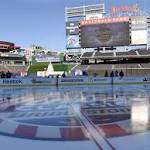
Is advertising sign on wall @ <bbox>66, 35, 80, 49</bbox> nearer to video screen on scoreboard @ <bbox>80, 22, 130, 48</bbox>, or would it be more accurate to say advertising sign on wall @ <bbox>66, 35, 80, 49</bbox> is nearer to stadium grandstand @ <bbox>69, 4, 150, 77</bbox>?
stadium grandstand @ <bbox>69, 4, 150, 77</bbox>

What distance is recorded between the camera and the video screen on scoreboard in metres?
65.8

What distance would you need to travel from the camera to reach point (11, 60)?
96.0m

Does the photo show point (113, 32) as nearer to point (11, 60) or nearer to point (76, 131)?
point (11, 60)

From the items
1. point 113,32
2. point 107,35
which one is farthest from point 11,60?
point 113,32

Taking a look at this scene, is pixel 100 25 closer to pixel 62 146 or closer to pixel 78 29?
pixel 78 29

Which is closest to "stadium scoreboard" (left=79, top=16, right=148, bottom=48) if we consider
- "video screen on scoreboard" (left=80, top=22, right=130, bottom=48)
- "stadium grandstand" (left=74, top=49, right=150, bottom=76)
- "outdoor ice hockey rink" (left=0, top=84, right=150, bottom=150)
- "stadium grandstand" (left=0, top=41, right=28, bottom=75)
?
"video screen on scoreboard" (left=80, top=22, right=130, bottom=48)

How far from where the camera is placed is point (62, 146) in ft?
21.5

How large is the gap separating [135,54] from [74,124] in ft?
204

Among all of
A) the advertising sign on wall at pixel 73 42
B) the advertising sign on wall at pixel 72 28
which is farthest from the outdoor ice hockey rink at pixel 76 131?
the advertising sign on wall at pixel 72 28

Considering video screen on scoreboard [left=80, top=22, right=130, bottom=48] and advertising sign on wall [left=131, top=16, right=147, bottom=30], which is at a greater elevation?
advertising sign on wall [left=131, top=16, right=147, bottom=30]

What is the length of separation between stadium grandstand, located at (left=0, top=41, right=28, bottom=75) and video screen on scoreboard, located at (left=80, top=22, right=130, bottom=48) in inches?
604

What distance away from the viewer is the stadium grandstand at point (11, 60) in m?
83.3

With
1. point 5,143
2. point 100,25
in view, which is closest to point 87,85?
point 5,143

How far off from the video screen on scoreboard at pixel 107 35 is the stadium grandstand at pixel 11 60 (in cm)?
1534
